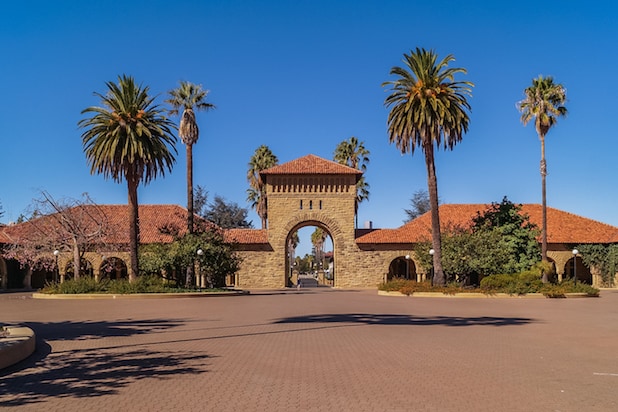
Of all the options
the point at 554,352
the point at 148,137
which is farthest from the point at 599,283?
the point at 554,352

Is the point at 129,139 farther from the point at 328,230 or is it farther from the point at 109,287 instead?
the point at 328,230

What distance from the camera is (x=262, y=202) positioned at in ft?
215

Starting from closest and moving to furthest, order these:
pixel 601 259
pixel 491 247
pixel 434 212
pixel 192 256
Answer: pixel 434 212, pixel 192 256, pixel 491 247, pixel 601 259

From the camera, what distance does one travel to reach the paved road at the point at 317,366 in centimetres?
768

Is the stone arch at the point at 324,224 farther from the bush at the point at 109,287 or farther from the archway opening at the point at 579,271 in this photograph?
the archway opening at the point at 579,271

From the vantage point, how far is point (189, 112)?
38969mm

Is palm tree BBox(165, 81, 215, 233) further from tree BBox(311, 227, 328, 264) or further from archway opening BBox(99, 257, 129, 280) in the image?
tree BBox(311, 227, 328, 264)

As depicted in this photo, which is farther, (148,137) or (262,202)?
(262,202)

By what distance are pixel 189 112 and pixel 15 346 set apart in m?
29.6

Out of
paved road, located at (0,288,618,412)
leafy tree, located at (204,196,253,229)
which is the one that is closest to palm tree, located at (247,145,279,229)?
leafy tree, located at (204,196,253,229)

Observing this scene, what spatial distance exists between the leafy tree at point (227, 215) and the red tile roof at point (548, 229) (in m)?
28.9

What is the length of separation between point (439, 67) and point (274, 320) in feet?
71.2

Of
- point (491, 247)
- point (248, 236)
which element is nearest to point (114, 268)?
point (248, 236)

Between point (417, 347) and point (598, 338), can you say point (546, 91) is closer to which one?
point (598, 338)
